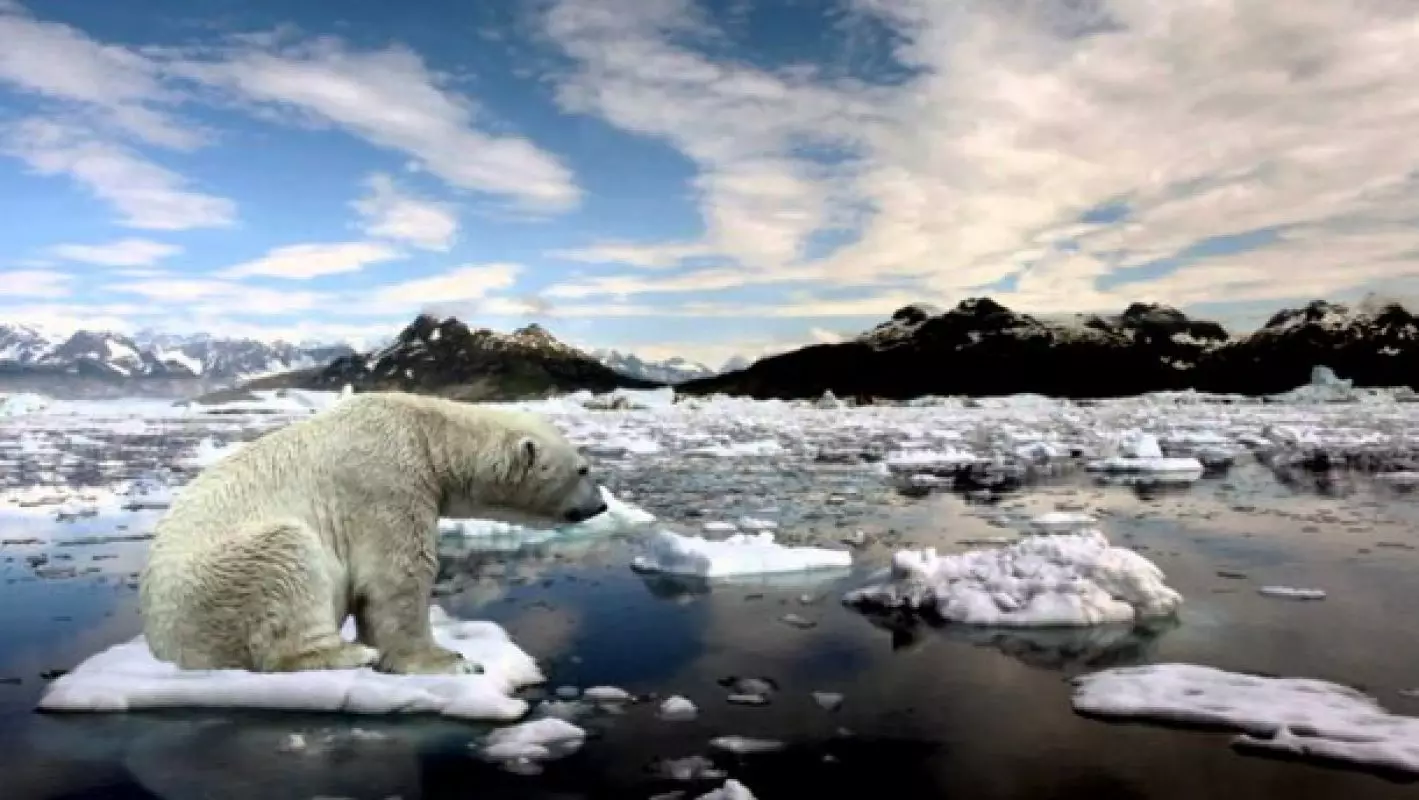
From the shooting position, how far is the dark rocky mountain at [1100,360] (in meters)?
155

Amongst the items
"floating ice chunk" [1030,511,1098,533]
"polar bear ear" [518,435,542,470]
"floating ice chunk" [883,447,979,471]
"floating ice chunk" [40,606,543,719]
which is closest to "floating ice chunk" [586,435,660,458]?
"floating ice chunk" [883,447,979,471]

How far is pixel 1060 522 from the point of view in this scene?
1354cm

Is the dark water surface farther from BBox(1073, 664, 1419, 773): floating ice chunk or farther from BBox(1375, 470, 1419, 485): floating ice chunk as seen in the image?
BBox(1375, 470, 1419, 485): floating ice chunk

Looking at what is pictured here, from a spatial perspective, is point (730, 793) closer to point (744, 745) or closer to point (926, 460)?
point (744, 745)

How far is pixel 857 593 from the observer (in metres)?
8.84

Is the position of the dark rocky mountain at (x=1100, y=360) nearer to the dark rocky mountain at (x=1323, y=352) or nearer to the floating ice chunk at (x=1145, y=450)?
the dark rocky mountain at (x=1323, y=352)

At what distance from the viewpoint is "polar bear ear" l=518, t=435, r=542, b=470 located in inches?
256

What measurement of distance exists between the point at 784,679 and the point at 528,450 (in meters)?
2.05

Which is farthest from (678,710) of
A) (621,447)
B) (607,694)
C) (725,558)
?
(621,447)

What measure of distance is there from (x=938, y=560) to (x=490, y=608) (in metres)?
3.65

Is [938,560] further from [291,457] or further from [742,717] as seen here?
[291,457]

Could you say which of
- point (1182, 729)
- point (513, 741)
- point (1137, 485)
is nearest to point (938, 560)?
point (1182, 729)

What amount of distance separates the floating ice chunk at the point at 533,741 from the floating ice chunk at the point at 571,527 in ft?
23.8

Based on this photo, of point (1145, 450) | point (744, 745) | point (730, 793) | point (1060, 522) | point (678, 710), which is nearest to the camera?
point (730, 793)
